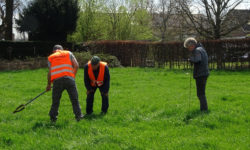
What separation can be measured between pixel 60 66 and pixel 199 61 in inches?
132

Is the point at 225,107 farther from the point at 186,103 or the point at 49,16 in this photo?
the point at 49,16

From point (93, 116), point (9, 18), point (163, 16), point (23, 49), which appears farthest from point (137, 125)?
point (163, 16)

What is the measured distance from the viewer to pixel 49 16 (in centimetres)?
2398

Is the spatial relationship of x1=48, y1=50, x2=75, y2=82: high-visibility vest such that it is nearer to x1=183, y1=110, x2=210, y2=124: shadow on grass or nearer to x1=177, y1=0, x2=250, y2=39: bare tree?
x1=183, y1=110, x2=210, y2=124: shadow on grass

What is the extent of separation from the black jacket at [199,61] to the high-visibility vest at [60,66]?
298cm

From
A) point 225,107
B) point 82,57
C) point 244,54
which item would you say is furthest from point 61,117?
point 244,54

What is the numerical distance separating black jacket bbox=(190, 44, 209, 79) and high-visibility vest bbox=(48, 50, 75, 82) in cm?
298

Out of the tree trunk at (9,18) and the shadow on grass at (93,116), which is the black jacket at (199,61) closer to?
the shadow on grass at (93,116)

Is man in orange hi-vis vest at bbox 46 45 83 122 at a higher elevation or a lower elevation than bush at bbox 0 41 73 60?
lower

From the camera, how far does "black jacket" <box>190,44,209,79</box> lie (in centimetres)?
636

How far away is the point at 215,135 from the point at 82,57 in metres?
15.7

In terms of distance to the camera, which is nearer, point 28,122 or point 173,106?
point 28,122

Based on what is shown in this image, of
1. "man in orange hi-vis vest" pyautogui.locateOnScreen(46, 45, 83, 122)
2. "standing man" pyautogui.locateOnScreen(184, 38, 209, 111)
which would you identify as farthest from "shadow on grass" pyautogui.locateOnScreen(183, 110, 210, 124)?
"man in orange hi-vis vest" pyautogui.locateOnScreen(46, 45, 83, 122)

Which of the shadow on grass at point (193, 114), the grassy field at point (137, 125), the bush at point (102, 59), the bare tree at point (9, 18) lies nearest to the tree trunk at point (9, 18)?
the bare tree at point (9, 18)
